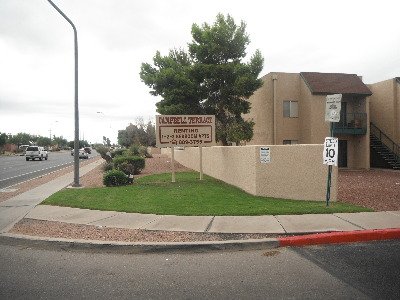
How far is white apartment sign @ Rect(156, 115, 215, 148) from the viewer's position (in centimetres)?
1579

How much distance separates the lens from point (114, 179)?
14234 mm

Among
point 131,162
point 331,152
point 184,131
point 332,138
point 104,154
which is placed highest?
point 184,131

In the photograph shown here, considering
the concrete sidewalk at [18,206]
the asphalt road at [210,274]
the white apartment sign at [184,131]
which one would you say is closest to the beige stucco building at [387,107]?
the white apartment sign at [184,131]

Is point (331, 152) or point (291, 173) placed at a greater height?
point (331, 152)

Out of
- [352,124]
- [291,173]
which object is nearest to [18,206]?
[291,173]

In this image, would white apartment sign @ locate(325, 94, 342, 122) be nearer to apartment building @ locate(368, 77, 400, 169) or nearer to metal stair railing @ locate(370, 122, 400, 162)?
apartment building @ locate(368, 77, 400, 169)

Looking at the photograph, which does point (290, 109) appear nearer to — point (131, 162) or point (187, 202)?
point (131, 162)

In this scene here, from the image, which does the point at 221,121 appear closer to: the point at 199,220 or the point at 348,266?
the point at 199,220

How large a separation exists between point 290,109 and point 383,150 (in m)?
8.12

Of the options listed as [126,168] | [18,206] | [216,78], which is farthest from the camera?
[216,78]

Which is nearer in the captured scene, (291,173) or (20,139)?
(291,173)

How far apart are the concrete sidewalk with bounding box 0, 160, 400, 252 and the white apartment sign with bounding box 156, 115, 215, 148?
7071 millimetres

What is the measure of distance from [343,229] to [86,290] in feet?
16.0

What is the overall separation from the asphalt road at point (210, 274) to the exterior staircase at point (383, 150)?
22729mm
